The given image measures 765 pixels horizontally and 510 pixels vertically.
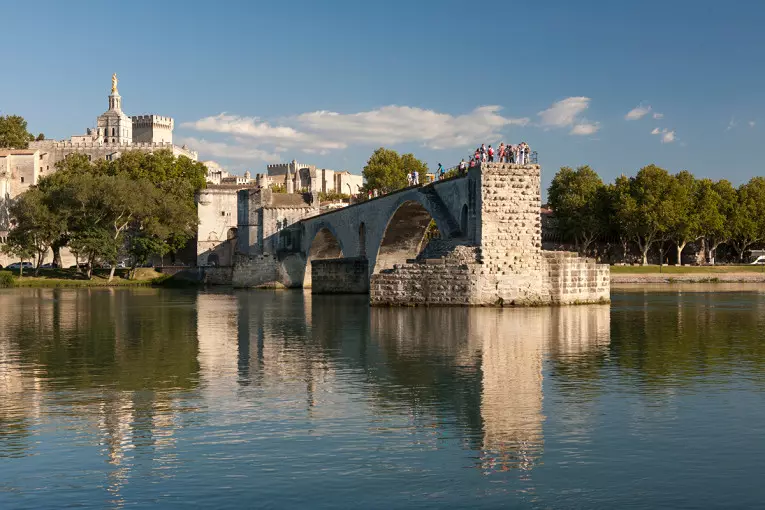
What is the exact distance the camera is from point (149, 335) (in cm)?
2975

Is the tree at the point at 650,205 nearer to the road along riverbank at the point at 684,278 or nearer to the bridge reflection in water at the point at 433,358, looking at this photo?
the road along riverbank at the point at 684,278

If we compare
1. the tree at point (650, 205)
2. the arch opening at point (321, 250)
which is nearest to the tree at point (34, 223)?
the arch opening at point (321, 250)

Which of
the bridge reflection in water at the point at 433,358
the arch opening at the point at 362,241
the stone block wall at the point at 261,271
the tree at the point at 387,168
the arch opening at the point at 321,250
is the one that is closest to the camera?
the bridge reflection in water at the point at 433,358

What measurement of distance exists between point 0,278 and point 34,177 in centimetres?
3748

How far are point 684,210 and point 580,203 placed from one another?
35.5ft

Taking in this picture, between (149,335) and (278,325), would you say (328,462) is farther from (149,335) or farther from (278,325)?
(278,325)

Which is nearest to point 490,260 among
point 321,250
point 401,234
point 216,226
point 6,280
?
point 401,234

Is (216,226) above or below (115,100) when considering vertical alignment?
below

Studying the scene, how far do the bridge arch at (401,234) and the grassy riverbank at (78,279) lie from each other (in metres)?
27.4

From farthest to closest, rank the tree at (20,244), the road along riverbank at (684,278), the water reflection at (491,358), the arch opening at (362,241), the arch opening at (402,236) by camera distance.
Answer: the road along riverbank at (684,278), the tree at (20,244), the arch opening at (362,241), the arch opening at (402,236), the water reflection at (491,358)

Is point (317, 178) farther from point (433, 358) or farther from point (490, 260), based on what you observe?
point (433, 358)

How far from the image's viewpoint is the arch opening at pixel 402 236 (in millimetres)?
54719

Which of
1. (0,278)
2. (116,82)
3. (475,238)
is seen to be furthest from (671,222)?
(116,82)

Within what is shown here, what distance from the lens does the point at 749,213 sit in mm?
93812
